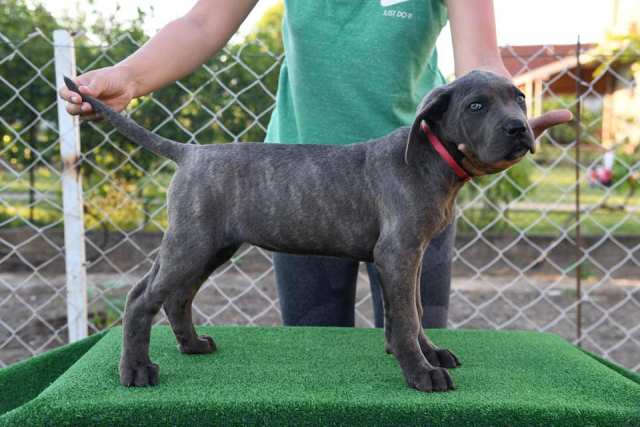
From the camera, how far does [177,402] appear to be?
5.26ft

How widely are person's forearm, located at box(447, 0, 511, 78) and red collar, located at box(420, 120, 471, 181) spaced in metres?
0.34

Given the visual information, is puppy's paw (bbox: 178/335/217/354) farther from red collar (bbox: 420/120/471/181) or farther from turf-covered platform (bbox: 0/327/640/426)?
red collar (bbox: 420/120/471/181)

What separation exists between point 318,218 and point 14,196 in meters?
6.87

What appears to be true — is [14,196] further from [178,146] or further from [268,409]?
[268,409]

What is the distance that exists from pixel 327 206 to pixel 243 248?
13.6 feet

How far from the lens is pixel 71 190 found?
3258 millimetres

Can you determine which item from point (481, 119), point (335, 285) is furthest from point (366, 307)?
point (481, 119)

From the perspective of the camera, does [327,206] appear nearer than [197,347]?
Yes

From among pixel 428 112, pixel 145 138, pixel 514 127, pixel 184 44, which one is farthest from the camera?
pixel 184 44

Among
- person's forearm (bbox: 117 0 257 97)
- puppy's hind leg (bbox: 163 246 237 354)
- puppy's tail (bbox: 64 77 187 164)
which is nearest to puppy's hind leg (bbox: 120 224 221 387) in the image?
puppy's hind leg (bbox: 163 246 237 354)

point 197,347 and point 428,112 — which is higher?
point 428,112

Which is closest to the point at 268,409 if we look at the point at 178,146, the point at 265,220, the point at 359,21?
the point at 265,220

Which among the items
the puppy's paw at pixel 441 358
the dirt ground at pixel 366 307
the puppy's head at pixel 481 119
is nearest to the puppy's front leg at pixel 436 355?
the puppy's paw at pixel 441 358

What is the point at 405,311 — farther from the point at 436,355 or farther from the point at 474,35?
the point at 474,35
